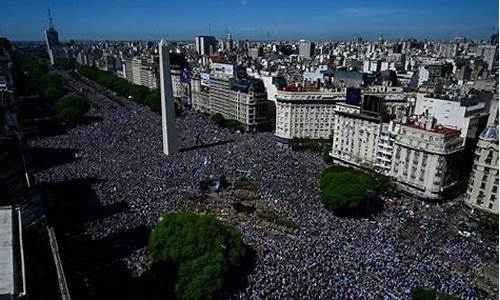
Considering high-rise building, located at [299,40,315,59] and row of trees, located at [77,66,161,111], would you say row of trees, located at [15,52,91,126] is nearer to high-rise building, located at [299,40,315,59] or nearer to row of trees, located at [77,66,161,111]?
row of trees, located at [77,66,161,111]

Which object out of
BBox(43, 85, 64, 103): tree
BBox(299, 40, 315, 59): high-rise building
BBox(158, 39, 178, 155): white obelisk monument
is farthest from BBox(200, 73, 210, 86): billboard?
BBox(299, 40, 315, 59): high-rise building

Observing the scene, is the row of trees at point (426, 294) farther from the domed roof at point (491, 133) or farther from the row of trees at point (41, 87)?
the row of trees at point (41, 87)

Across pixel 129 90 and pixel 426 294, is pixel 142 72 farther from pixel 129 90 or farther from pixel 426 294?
pixel 426 294

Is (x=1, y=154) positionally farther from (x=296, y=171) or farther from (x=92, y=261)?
(x=296, y=171)

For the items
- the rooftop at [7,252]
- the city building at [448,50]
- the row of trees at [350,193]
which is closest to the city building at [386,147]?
the row of trees at [350,193]

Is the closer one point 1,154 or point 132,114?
point 1,154

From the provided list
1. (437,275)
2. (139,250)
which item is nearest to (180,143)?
(139,250)
